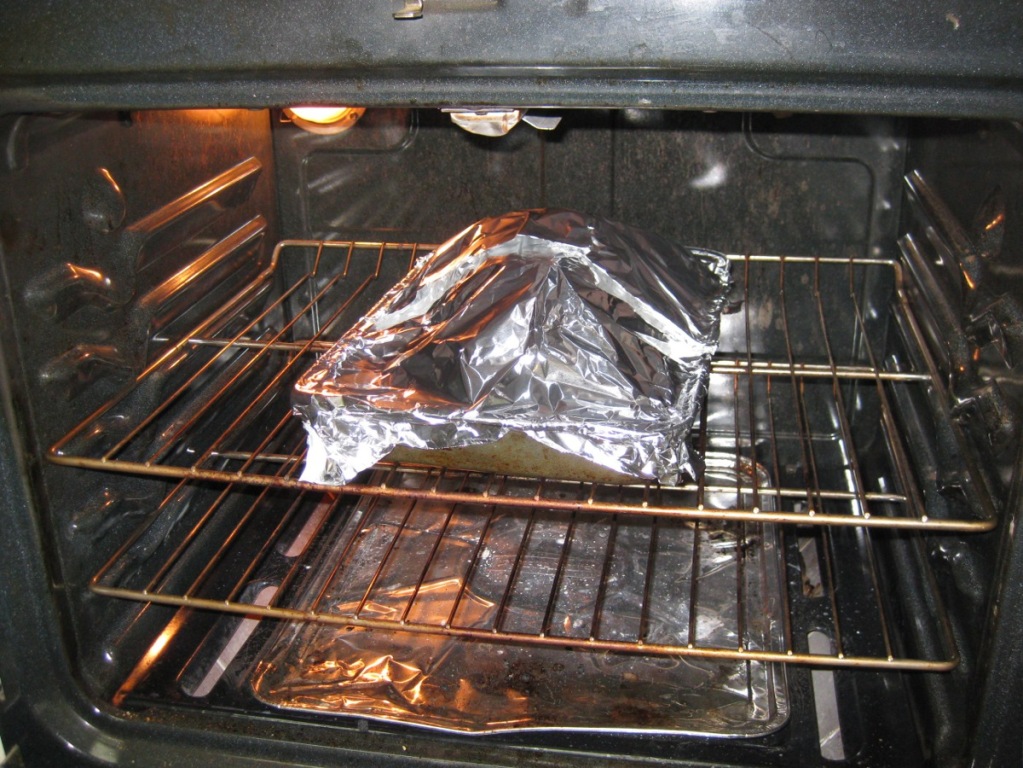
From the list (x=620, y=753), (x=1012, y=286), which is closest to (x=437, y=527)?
(x=620, y=753)

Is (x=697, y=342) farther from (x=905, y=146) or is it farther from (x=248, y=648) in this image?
(x=248, y=648)

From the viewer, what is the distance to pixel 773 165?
1224 mm

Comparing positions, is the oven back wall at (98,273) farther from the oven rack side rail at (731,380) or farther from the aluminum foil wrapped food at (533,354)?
the aluminum foil wrapped food at (533,354)

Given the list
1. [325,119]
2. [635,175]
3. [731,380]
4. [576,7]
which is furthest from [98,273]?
[731,380]

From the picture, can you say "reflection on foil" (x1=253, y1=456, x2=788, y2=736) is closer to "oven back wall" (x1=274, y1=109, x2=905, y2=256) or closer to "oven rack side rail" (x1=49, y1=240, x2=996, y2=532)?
"oven rack side rail" (x1=49, y1=240, x2=996, y2=532)

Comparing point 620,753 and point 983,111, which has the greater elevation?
Result: point 983,111

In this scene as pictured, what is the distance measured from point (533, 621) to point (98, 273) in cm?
59

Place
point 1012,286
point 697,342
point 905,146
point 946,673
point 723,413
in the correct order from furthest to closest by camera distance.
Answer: point 723,413 < point 905,146 < point 697,342 < point 946,673 < point 1012,286

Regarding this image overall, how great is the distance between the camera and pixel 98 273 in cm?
94

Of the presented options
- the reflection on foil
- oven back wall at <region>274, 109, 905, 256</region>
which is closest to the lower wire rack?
the reflection on foil

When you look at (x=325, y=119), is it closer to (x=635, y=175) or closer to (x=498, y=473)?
(x=635, y=175)

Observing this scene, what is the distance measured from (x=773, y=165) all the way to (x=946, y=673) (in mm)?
656

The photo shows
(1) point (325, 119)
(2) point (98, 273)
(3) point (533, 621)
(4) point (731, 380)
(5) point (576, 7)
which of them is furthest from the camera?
(4) point (731, 380)

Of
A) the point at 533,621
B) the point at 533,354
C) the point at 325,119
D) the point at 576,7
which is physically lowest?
the point at 533,621
